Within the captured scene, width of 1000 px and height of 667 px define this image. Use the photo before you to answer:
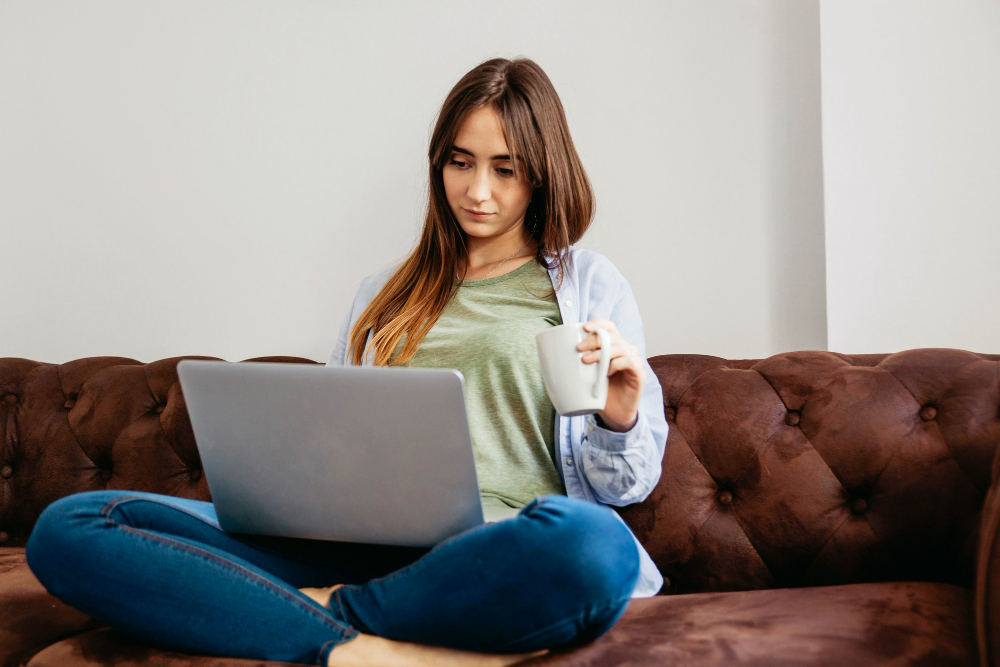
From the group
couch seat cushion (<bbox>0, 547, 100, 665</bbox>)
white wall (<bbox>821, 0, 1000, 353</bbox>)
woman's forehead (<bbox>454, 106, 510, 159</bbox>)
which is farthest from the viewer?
white wall (<bbox>821, 0, 1000, 353</bbox>)

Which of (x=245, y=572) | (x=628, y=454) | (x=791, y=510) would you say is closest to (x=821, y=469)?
(x=791, y=510)

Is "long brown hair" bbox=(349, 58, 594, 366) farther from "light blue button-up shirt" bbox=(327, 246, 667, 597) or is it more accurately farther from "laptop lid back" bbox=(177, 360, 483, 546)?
"laptop lid back" bbox=(177, 360, 483, 546)

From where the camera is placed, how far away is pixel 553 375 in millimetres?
762

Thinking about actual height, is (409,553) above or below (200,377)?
below

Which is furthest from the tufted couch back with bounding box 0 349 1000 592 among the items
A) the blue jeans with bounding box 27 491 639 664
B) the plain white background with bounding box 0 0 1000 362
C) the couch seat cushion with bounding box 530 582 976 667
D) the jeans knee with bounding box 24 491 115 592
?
the jeans knee with bounding box 24 491 115 592

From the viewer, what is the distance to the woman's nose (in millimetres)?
1164

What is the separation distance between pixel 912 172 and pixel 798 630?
2.95ft

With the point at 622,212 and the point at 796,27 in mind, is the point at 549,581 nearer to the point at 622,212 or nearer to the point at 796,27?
the point at 622,212

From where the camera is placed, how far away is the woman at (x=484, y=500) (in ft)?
2.38

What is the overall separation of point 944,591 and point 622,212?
875 millimetres

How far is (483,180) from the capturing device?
3.84 ft

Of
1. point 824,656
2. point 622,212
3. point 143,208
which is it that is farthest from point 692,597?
point 143,208

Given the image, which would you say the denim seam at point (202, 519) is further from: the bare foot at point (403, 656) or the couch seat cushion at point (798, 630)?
the couch seat cushion at point (798, 630)

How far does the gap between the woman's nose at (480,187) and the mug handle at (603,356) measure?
48 cm
